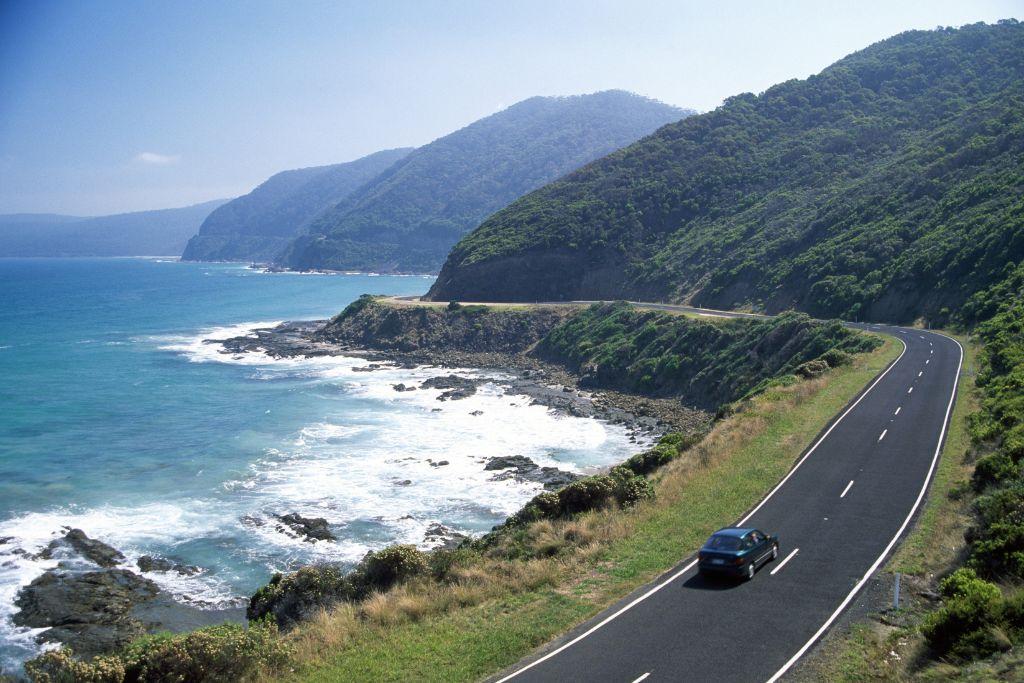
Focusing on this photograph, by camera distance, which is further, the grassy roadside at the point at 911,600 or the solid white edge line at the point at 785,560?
the solid white edge line at the point at 785,560

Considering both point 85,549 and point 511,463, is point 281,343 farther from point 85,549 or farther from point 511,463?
point 85,549

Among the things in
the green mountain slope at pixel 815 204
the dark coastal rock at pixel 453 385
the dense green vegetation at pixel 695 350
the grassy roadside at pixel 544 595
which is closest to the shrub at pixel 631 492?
the grassy roadside at pixel 544 595

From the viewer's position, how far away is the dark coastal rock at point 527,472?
3756cm

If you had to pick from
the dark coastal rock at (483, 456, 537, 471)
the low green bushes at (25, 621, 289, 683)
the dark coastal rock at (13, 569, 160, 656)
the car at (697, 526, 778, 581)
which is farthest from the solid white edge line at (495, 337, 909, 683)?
the dark coastal rock at (483, 456, 537, 471)

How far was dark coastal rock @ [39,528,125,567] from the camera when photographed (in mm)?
28980

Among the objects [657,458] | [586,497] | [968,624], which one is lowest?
[657,458]

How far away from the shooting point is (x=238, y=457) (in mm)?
43250

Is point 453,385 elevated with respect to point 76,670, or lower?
lower

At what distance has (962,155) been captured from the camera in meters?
75.3

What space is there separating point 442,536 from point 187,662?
18.8 metres

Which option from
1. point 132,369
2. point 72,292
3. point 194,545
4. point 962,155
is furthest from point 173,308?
point 962,155

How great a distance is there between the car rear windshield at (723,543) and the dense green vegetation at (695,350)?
2587cm

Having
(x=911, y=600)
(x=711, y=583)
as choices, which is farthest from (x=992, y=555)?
(x=711, y=583)

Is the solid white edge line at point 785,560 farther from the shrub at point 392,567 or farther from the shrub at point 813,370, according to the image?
the shrub at point 813,370
